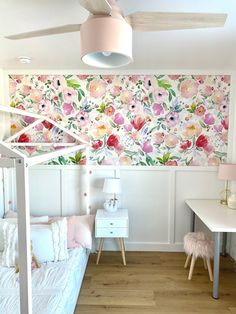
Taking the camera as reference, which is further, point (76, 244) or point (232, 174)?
point (232, 174)

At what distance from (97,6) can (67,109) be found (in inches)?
85.0

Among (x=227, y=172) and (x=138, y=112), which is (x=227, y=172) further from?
(x=138, y=112)

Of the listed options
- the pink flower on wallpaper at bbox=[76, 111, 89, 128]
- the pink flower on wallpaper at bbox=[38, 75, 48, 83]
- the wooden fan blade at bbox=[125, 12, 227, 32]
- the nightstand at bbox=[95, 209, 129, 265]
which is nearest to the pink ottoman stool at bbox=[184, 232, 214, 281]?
the nightstand at bbox=[95, 209, 129, 265]

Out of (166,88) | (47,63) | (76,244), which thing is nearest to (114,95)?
(166,88)

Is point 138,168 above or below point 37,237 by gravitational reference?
above

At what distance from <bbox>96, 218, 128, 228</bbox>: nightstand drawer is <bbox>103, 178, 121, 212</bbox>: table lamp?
23 cm

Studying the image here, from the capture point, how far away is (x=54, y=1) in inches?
70.1

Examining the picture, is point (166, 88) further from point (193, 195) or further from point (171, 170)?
point (193, 195)

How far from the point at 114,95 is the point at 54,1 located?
1.50 metres

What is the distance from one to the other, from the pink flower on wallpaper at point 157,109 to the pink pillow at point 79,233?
1528 millimetres

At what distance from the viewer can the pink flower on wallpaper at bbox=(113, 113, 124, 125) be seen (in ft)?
10.5

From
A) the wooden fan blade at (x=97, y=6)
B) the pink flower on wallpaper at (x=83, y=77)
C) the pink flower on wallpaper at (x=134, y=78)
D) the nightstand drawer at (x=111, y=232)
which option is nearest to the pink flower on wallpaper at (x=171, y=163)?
the nightstand drawer at (x=111, y=232)

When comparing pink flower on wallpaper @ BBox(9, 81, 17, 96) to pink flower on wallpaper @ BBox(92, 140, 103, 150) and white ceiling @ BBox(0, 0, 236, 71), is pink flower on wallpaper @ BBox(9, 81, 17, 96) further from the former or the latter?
pink flower on wallpaper @ BBox(92, 140, 103, 150)

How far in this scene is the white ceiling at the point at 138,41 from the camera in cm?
183
